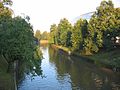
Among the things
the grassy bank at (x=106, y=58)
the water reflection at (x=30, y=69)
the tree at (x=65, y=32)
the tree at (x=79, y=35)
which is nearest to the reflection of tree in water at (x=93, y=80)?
→ the grassy bank at (x=106, y=58)

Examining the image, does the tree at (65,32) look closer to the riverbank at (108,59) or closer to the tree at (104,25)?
the tree at (104,25)

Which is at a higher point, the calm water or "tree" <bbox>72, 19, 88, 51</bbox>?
"tree" <bbox>72, 19, 88, 51</bbox>

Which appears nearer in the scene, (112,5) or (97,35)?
(97,35)

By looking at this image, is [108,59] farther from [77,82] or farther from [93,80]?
[77,82]

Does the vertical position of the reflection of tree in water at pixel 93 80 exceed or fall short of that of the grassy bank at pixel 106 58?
it falls short

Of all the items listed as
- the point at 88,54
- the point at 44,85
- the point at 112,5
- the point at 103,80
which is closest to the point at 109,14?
the point at 112,5

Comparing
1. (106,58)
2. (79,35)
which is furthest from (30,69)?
(79,35)

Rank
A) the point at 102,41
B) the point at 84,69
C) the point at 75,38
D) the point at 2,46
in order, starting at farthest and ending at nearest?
1. the point at 75,38
2. the point at 102,41
3. the point at 84,69
4. the point at 2,46

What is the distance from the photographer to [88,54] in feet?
262

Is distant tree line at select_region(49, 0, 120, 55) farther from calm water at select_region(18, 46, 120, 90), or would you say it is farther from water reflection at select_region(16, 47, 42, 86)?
water reflection at select_region(16, 47, 42, 86)

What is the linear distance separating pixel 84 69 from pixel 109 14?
20.6m

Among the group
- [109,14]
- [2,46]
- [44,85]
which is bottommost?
[44,85]

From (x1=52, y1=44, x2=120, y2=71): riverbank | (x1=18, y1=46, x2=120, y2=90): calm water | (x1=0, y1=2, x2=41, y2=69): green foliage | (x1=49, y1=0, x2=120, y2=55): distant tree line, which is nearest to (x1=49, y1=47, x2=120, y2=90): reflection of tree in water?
(x1=18, y1=46, x2=120, y2=90): calm water

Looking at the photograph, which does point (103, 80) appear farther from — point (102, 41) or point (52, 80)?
point (102, 41)
